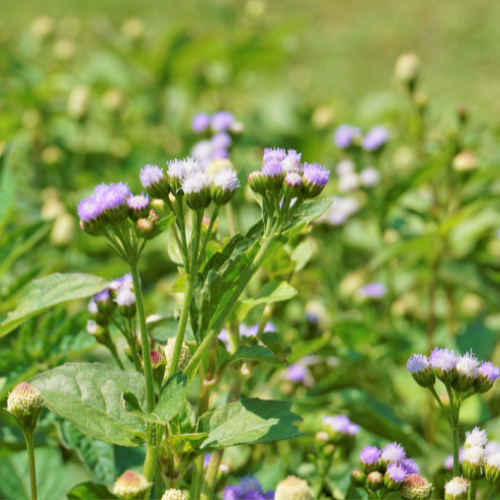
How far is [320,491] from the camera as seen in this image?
3.49 feet

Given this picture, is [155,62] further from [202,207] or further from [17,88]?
[202,207]

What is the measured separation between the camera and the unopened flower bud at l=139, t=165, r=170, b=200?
2.60ft

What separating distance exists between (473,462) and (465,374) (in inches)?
4.4

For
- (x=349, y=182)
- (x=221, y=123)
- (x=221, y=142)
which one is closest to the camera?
(x=221, y=142)

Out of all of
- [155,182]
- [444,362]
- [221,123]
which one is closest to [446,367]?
[444,362]

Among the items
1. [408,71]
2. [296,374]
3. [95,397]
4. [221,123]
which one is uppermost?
[408,71]

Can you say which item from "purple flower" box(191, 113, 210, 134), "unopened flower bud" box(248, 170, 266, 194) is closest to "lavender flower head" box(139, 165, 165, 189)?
"unopened flower bud" box(248, 170, 266, 194)

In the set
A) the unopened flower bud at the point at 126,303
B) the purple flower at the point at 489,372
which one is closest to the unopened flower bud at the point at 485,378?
the purple flower at the point at 489,372

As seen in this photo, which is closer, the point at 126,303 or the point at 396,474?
the point at 396,474

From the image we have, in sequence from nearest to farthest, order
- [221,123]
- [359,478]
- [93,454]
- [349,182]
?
[359,478], [93,454], [221,123], [349,182]

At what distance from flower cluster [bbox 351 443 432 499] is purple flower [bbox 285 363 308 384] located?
0.72 metres

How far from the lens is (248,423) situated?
80 centimetres

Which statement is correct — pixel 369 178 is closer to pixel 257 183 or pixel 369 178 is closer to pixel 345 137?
pixel 345 137

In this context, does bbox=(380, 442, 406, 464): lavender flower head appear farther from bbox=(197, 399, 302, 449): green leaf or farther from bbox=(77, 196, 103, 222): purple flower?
bbox=(77, 196, 103, 222): purple flower
